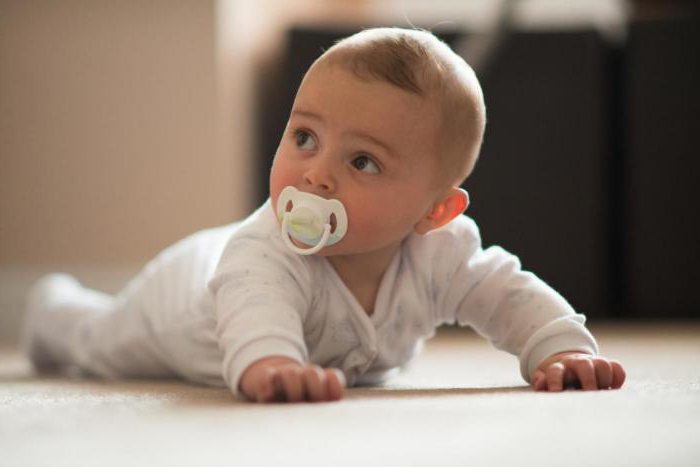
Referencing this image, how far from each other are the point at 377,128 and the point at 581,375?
0.89 feet

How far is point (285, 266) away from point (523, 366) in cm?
24

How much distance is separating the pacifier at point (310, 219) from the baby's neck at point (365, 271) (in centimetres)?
9

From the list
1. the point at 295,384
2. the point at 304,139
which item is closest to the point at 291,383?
the point at 295,384

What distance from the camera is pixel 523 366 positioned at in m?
1.00

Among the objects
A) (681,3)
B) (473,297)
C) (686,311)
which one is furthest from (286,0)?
(473,297)

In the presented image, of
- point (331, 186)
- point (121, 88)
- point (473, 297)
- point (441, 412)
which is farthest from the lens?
point (121, 88)

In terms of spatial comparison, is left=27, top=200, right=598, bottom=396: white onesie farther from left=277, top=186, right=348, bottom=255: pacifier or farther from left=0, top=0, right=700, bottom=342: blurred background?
left=0, top=0, right=700, bottom=342: blurred background

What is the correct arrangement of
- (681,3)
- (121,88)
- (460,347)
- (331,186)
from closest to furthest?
(331,186)
(460,347)
(121,88)
(681,3)

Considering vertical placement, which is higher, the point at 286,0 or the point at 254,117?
the point at 286,0

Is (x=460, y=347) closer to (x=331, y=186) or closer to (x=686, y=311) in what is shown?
(x=686, y=311)

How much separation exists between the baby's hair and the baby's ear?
0.08 ft

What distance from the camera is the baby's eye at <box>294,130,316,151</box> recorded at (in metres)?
0.93

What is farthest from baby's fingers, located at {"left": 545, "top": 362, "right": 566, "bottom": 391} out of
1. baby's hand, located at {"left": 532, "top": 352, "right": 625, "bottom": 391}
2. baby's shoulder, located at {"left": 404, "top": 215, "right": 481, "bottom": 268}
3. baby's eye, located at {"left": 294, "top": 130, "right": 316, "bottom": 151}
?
baby's eye, located at {"left": 294, "top": 130, "right": 316, "bottom": 151}

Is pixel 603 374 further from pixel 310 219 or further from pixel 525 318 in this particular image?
pixel 310 219
